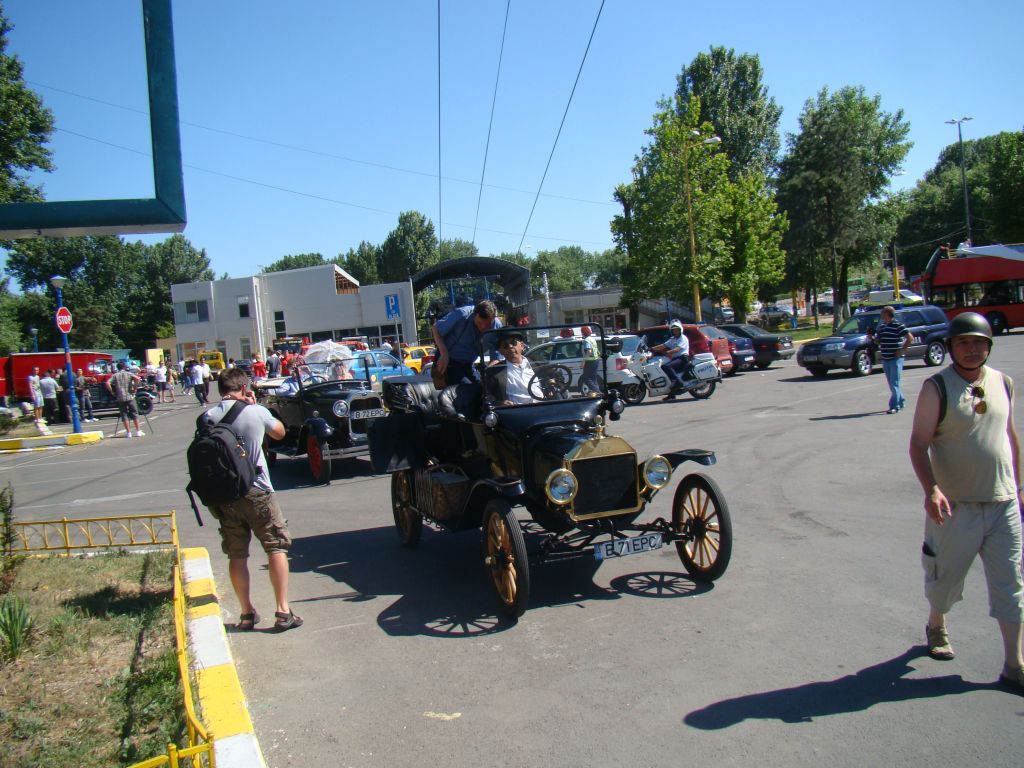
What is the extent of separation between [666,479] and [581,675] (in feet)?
5.71

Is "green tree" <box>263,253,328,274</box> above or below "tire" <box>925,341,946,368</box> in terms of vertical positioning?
above

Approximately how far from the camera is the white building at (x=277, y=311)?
5775 cm

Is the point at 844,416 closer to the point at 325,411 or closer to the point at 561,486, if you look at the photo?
the point at 325,411

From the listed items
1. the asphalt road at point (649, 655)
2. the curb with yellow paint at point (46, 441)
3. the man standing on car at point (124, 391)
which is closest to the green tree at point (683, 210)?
the man standing on car at point (124, 391)

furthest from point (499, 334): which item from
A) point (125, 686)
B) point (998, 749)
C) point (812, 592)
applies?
point (998, 749)

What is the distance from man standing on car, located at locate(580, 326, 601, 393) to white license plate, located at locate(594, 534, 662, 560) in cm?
160

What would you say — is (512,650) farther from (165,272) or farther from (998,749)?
(165,272)

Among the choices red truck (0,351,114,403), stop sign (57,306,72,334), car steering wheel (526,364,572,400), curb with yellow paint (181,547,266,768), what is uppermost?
stop sign (57,306,72,334)

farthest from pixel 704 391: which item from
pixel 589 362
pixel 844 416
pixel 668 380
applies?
pixel 589 362

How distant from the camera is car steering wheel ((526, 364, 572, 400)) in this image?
21.4ft

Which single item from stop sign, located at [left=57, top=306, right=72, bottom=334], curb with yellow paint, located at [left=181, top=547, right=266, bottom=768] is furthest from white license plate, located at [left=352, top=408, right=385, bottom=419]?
stop sign, located at [left=57, top=306, right=72, bottom=334]

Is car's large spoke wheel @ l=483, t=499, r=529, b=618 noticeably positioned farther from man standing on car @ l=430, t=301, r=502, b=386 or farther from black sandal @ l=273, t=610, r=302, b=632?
man standing on car @ l=430, t=301, r=502, b=386

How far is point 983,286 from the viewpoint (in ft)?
104

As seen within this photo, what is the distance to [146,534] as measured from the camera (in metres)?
8.98
